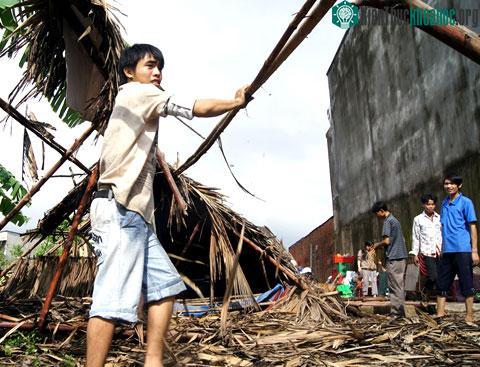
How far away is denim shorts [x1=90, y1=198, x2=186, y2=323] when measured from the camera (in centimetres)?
200

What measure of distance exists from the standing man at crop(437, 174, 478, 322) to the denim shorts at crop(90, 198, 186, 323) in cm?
398

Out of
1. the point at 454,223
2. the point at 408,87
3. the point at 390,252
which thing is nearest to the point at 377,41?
the point at 408,87

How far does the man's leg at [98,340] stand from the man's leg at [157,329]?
192mm

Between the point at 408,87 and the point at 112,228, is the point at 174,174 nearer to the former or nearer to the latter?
the point at 112,228

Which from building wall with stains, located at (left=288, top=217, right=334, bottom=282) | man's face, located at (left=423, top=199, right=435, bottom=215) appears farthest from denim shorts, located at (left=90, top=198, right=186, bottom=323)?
building wall with stains, located at (left=288, top=217, right=334, bottom=282)

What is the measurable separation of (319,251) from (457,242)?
1604cm

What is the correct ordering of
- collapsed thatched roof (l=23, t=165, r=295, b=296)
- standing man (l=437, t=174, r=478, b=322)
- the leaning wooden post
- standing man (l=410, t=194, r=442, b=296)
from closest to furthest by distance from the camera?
the leaning wooden post → collapsed thatched roof (l=23, t=165, r=295, b=296) → standing man (l=437, t=174, r=478, b=322) → standing man (l=410, t=194, r=442, b=296)

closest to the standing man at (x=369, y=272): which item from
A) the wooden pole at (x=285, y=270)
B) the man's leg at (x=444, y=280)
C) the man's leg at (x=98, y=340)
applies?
the man's leg at (x=444, y=280)

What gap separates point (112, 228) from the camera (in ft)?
6.96

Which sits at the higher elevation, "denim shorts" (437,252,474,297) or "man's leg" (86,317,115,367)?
"denim shorts" (437,252,474,297)

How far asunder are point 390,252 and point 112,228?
5.42 metres

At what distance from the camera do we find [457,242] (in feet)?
17.1

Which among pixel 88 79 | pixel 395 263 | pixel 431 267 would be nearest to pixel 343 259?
pixel 431 267

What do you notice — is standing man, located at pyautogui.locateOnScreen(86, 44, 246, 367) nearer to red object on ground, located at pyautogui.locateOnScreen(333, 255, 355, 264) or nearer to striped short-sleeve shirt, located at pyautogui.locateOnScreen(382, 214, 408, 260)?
striped short-sleeve shirt, located at pyautogui.locateOnScreen(382, 214, 408, 260)
